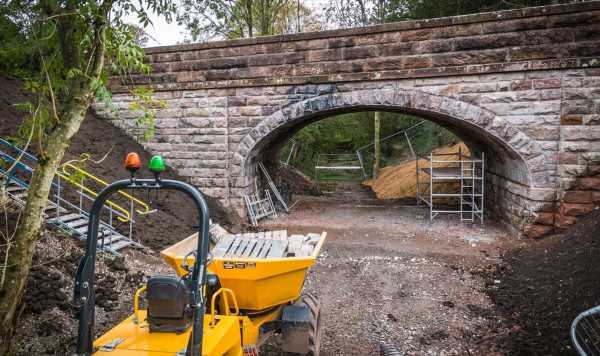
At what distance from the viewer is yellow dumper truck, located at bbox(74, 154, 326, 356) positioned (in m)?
2.46

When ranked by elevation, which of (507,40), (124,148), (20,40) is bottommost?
(124,148)

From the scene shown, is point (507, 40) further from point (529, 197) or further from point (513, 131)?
point (529, 197)

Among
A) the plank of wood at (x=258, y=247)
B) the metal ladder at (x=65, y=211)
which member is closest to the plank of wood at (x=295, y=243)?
the plank of wood at (x=258, y=247)

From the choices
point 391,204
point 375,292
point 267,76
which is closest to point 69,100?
point 375,292

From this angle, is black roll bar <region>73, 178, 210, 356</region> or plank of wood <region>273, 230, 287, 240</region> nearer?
black roll bar <region>73, 178, 210, 356</region>

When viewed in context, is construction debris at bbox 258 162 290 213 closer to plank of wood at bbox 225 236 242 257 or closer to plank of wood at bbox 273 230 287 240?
plank of wood at bbox 273 230 287 240

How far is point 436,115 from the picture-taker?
8.95m

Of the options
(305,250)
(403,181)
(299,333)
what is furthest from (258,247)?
(403,181)

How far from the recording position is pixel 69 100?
328 centimetres

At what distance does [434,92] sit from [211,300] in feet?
22.4

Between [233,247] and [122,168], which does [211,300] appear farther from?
[122,168]

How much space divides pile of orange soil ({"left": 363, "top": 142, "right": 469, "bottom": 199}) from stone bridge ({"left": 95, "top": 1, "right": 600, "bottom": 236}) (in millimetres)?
3812

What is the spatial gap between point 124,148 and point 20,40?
563 cm

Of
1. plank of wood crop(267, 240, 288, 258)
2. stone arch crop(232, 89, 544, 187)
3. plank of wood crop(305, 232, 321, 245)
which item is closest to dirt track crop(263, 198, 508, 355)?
plank of wood crop(305, 232, 321, 245)
